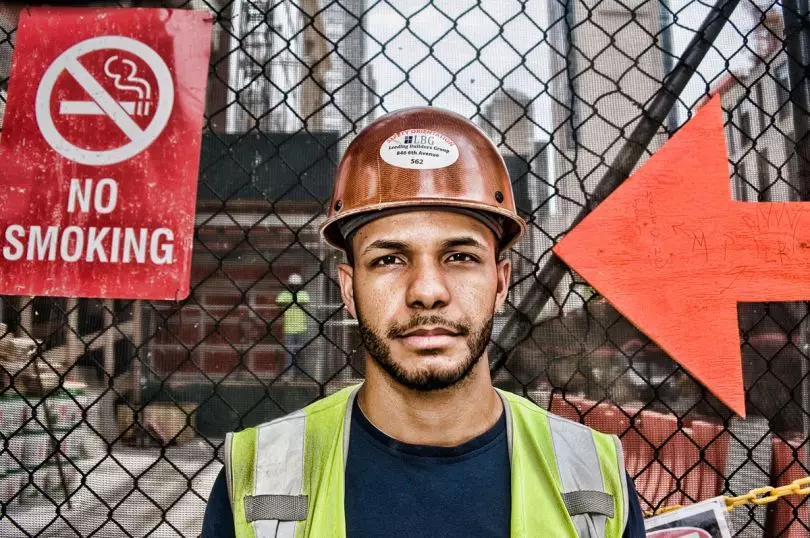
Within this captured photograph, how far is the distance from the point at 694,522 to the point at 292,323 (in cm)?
155

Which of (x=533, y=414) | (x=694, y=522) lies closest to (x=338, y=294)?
(x=533, y=414)

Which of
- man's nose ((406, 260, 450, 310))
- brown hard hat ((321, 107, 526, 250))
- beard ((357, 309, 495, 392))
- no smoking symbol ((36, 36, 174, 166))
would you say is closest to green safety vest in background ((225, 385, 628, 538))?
beard ((357, 309, 495, 392))

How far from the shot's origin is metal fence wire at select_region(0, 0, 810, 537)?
1.77 metres

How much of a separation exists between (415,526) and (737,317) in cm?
142

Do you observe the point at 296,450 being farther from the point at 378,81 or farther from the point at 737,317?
the point at 737,317

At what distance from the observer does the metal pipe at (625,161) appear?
1850 millimetres

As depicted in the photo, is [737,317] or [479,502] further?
[737,317]

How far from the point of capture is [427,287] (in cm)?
124

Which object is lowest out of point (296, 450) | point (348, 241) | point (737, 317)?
point (296, 450)

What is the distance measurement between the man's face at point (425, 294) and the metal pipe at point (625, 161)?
517 millimetres

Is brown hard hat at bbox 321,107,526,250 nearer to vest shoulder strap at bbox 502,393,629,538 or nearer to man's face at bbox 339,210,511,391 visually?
man's face at bbox 339,210,511,391

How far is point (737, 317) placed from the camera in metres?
1.86

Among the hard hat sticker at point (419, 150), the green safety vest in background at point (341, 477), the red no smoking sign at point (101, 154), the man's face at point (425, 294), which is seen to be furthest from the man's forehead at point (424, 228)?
the red no smoking sign at point (101, 154)

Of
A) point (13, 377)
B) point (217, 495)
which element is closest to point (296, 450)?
point (217, 495)
